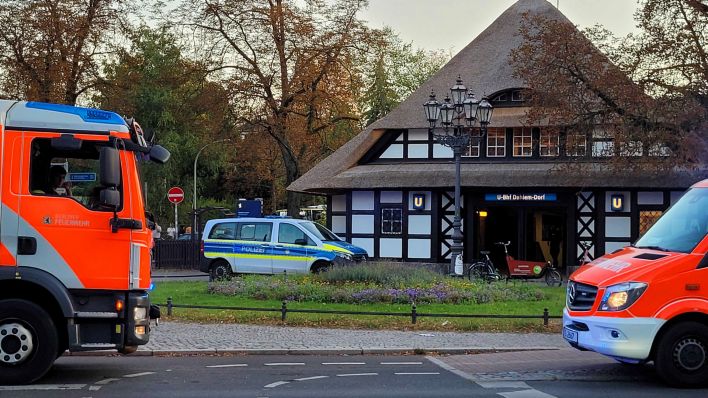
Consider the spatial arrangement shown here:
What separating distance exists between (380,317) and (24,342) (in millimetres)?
9866

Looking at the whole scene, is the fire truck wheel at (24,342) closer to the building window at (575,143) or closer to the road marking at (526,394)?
the road marking at (526,394)

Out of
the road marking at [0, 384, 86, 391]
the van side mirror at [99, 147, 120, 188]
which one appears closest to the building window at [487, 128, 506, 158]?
the van side mirror at [99, 147, 120, 188]

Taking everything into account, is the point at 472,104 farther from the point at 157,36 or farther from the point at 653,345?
the point at 157,36

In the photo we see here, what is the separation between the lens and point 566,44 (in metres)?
33.6

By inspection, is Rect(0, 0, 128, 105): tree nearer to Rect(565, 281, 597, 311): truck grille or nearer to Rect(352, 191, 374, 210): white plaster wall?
Rect(352, 191, 374, 210): white plaster wall

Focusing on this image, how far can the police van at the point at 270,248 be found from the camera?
97.3 feet

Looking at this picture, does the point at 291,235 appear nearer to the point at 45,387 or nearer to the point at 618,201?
the point at 618,201

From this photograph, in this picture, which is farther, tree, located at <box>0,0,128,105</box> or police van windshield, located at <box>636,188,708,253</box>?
tree, located at <box>0,0,128,105</box>

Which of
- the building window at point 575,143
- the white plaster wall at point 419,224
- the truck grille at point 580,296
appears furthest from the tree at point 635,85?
the truck grille at point 580,296

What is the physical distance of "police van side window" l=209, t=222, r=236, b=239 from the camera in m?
31.3

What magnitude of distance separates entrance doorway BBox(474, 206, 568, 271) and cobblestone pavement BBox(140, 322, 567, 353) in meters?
22.1

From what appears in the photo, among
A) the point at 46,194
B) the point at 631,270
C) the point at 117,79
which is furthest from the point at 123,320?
the point at 117,79

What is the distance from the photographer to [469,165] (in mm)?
39281

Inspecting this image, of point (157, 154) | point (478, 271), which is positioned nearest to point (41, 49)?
point (478, 271)
